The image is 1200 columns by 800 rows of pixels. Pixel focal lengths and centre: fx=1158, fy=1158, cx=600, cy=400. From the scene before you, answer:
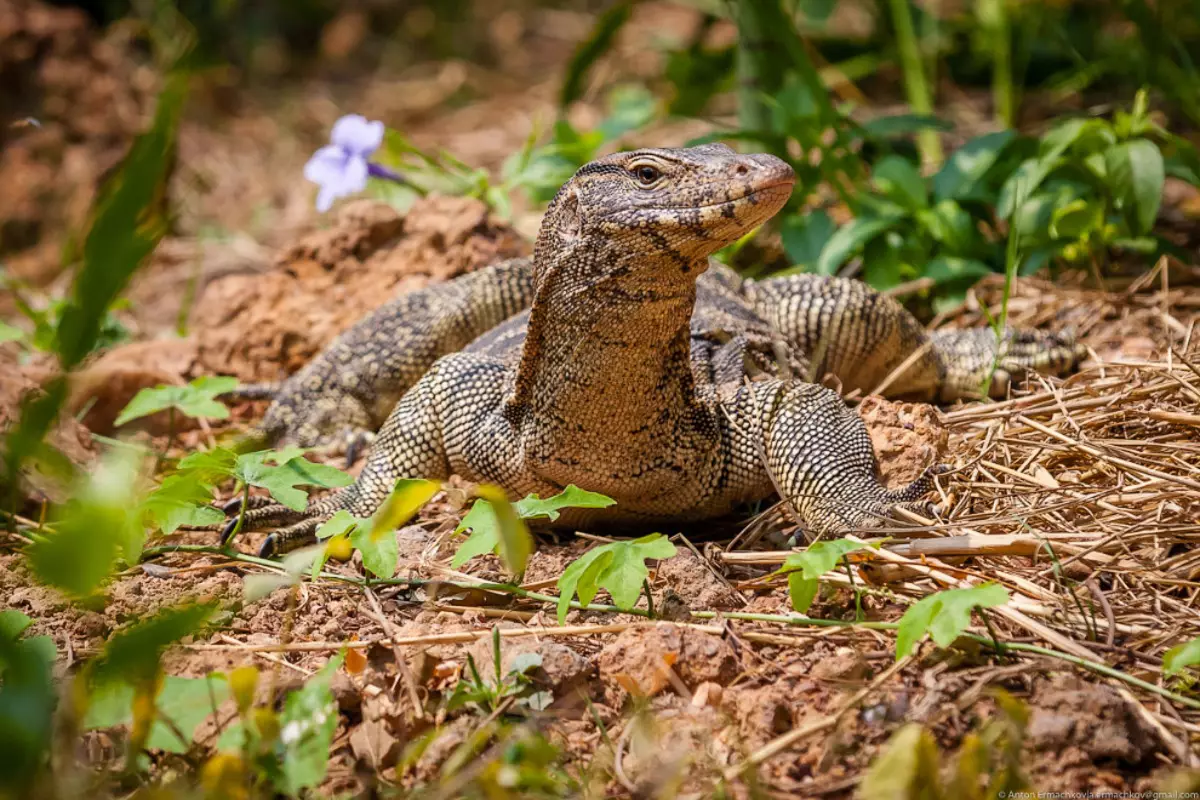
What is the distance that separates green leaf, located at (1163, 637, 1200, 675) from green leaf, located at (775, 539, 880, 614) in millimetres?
842

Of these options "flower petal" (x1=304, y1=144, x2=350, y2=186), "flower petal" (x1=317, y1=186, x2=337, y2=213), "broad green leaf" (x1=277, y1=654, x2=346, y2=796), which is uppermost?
"flower petal" (x1=304, y1=144, x2=350, y2=186)

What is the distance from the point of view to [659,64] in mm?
12000

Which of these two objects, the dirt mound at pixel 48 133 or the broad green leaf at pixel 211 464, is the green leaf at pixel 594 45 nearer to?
the broad green leaf at pixel 211 464

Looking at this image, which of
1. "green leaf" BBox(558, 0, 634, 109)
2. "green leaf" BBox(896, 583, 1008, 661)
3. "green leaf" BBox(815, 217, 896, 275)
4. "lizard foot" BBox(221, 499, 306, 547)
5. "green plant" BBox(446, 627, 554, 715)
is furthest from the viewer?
"green leaf" BBox(558, 0, 634, 109)

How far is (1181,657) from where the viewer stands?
290 centimetres

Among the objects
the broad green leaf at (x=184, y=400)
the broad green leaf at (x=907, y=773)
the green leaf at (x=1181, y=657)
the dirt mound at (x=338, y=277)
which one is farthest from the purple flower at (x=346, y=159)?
the green leaf at (x=1181, y=657)

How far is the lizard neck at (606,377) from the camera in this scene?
13.0ft

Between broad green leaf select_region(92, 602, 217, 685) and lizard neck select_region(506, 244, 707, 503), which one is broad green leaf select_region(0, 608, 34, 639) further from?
lizard neck select_region(506, 244, 707, 503)

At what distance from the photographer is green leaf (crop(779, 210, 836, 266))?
6.36m

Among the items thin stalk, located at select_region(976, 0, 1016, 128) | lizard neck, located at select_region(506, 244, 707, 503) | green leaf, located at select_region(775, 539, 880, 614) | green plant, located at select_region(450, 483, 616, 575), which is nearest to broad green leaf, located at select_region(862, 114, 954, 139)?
thin stalk, located at select_region(976, 0, 1016, 128)

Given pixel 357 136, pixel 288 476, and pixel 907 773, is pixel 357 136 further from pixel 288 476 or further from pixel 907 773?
pixel 907 773

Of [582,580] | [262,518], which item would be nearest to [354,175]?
[262,518]

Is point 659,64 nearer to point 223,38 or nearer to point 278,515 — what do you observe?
point 223,38

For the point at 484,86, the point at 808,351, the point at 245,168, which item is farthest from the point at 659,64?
the point at 808,351
